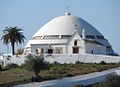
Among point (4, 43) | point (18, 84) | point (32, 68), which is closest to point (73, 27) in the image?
point (4, 43)

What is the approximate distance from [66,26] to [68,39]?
5666 millimetres

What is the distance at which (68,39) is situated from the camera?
67.4 metres

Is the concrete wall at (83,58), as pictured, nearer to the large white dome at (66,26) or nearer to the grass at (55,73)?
the grass at (55,73)

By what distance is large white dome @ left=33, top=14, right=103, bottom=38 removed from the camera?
7144cm

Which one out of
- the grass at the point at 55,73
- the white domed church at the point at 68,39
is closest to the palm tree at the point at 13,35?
the white domed church at the point at 68,39

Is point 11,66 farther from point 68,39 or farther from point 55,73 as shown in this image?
point 55,73

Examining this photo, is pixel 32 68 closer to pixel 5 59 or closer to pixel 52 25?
pixel 5 59

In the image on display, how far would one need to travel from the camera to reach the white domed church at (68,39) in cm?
6606

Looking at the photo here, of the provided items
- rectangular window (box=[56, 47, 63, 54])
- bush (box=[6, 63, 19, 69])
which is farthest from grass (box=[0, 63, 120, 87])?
rectangular window (box=[56, 47, 63, 54])

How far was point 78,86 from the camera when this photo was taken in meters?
34.5

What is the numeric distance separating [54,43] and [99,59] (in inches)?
519

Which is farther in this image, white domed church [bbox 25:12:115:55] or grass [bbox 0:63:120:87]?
white domed church [bbox 25:12:115:55]

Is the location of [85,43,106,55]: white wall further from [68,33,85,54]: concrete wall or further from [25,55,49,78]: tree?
[25,55,49,78]: tree

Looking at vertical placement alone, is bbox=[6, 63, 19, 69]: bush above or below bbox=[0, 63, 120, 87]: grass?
above
